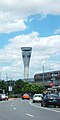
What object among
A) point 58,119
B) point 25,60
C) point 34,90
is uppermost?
point 25,60

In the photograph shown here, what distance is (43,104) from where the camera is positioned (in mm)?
44531

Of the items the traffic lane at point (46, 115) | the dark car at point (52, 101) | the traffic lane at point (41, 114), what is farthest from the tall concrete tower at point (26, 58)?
the traffic lane at point (46, 115)

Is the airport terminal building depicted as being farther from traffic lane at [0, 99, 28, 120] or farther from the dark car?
traffic lane at [0, 99, 28, 120]

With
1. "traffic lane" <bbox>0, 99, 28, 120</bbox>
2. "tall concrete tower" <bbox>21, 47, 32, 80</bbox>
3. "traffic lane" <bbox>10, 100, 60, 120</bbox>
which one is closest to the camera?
"traffic lane" <bbox>0, 99, 28, 120</bbox>

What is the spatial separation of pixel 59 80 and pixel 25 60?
29508 millimetres

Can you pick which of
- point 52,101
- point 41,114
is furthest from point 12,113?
point 52,101

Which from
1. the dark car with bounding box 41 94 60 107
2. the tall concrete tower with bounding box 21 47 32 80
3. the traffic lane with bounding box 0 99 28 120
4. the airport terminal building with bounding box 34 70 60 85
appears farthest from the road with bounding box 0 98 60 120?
the tall concrete tower with bounding box 21 47 32 80

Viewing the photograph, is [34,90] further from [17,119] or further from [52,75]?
[17,119]

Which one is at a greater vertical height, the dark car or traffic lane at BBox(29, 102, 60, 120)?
the dark car

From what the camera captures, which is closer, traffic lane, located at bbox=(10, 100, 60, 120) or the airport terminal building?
traffic lane, located at bbox=(10, 100, 60, 120)

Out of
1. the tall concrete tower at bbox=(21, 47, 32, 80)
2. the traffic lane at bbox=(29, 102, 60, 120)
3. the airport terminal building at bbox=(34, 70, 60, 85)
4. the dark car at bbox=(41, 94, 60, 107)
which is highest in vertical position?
the tall concrete tower at bbox=(21, 47, 32, 80)

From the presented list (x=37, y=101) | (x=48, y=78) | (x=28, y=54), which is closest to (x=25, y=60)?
(x=28, y=54)

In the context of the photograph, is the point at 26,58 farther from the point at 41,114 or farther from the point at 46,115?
the point at 46,115

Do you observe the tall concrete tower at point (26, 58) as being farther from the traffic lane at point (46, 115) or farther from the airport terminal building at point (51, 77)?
the traffic lane at point (46, 115)
